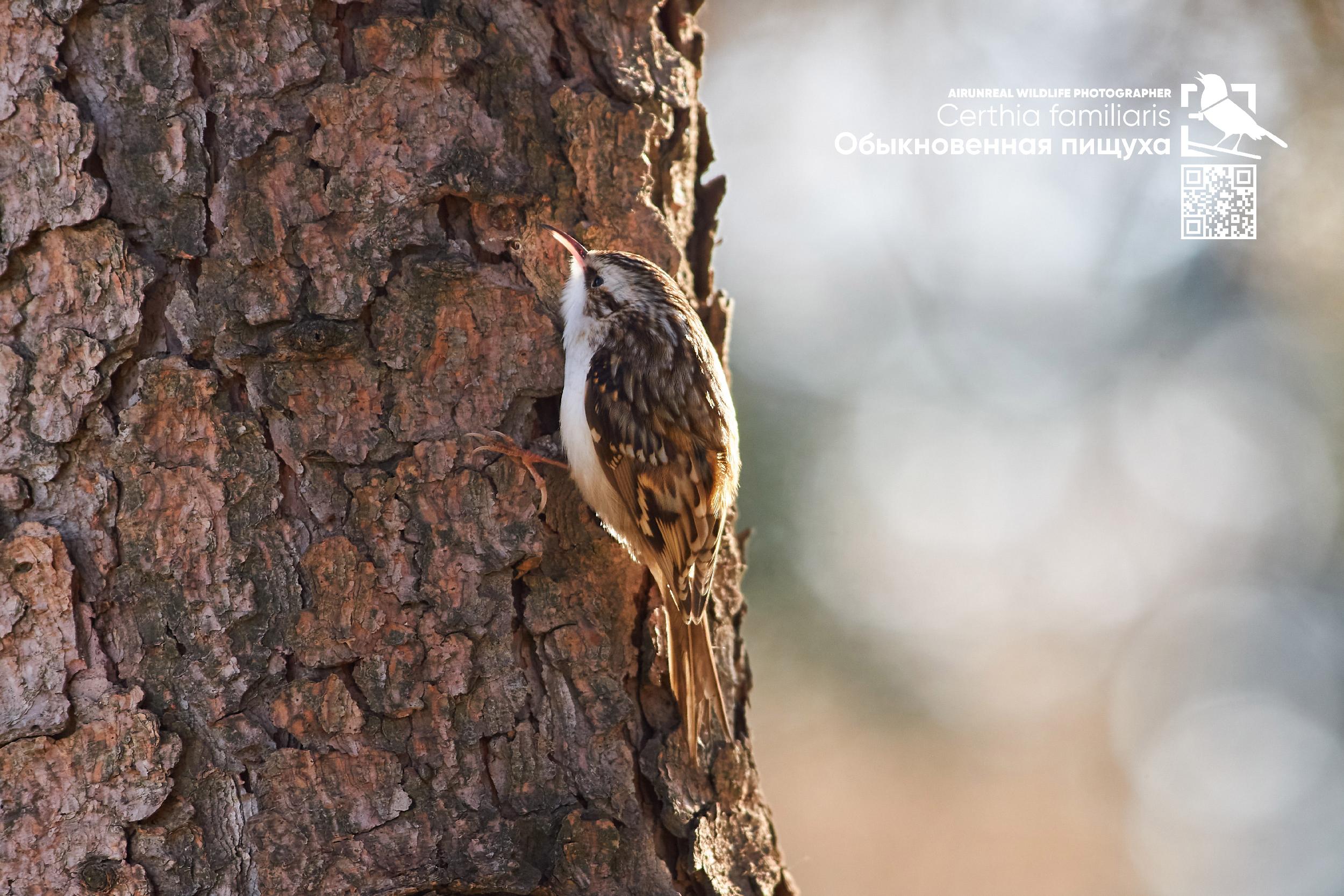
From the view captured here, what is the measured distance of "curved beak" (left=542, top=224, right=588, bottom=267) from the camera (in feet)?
5.83

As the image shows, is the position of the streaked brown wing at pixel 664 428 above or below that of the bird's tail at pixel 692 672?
above

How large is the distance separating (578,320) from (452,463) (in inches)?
20.0

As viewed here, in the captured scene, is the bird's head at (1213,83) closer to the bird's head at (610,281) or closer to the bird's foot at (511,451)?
the bird's head at (610,281)

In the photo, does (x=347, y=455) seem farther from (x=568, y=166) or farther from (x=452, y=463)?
(x=568, y=166)

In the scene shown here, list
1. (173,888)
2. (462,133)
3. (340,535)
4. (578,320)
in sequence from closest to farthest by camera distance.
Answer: (173,888) → (340,535) → (462,133) → (578,320)

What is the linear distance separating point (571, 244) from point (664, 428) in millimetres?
471

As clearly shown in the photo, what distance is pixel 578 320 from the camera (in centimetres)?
200

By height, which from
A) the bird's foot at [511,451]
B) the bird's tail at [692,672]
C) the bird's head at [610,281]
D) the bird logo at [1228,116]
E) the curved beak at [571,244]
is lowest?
the bird's tail at [692,672]

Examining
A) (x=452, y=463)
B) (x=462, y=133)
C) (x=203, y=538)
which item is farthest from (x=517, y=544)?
(x=462, y=133)

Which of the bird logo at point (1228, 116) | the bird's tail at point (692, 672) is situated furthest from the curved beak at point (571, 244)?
the bird logo at point (1228, 116)

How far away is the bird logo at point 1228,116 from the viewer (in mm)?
4465

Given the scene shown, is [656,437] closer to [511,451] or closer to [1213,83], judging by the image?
[511,451]

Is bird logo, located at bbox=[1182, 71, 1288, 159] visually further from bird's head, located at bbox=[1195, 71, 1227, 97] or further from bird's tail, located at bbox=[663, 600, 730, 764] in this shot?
bird's tail, located at bbox=[663, 600, 730, 764]

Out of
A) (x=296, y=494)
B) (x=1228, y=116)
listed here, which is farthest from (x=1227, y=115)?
(x=296, y=494)
